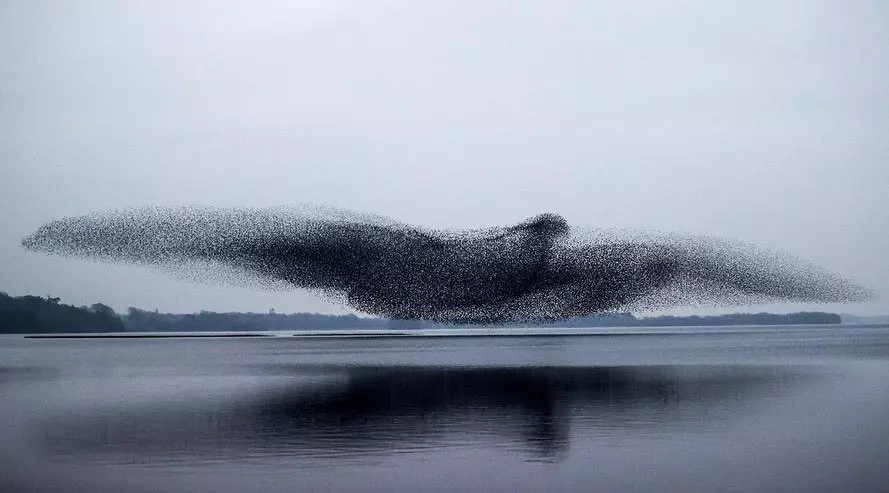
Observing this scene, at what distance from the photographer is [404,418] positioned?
13.7 metres

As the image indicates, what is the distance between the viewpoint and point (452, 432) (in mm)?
12195

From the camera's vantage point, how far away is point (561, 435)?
11.9 m

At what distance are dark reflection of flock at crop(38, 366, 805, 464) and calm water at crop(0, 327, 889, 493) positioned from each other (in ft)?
0.13

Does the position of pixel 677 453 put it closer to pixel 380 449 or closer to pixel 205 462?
pixel 380 449

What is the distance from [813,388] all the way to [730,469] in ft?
31.0

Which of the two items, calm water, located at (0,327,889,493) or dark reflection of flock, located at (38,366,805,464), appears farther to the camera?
dark reflection of flock, located at (38,366,805,464)

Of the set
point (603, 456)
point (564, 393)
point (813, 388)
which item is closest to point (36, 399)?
point (564, 393)

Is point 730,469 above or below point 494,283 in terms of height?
below

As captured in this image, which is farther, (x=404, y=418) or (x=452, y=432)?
(x=404, y=418)

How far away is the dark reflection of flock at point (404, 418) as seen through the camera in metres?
11.0

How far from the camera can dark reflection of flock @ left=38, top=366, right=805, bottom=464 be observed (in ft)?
36.2

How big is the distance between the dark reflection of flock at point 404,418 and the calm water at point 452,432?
38mm

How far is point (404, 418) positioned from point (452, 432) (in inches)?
65.1

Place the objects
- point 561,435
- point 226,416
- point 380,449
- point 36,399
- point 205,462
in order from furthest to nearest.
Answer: point 36,399 → point 226,416 → point 561,435 → point 380,449 → point 205,462
